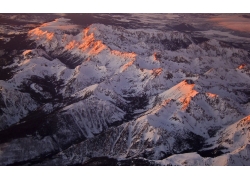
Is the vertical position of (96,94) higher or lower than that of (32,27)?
lower

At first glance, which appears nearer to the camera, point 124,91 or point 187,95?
point 187,95

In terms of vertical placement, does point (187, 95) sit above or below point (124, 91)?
above

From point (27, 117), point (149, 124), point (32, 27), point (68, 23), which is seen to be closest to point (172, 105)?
point (149, 124)

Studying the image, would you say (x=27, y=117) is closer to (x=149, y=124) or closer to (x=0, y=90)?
(x=0, y=90)

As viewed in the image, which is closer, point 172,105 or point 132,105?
point 172,105

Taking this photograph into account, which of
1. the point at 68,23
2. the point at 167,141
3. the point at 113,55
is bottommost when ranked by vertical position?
the point at 167,141

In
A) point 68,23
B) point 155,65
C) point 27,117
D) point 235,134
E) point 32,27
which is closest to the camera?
point 235,134

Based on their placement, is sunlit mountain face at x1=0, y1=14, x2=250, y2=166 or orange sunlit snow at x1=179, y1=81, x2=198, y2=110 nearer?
sunlit mountain face at x1=0, y1=14, x2=250, y2=166

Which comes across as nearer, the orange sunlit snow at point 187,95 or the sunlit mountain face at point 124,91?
the sunlit mountain face at point 124,91
